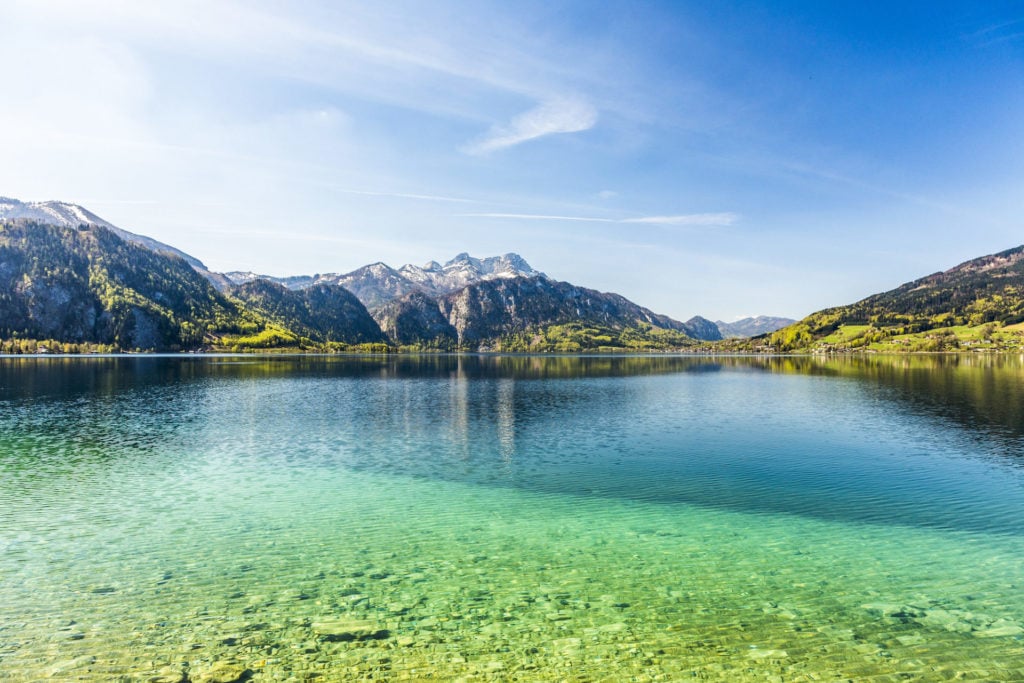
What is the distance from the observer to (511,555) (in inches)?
829

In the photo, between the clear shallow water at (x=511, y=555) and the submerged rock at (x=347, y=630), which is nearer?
the clear shallow water at (x=511, y=555)

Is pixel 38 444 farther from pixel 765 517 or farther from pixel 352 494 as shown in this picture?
pixel 765 517

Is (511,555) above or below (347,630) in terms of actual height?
below

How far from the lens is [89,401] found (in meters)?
71.4

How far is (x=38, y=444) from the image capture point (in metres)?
42.2

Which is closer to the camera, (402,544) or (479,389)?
(402,544)

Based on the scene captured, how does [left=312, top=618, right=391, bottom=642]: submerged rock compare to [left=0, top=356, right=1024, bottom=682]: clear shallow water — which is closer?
[left=0, top=356, right=1024, bottom=682]: clear shallow water

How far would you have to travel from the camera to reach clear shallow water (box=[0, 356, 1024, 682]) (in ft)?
45.2

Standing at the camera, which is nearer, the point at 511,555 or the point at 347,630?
the point at 347,630

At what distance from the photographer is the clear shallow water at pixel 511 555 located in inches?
542

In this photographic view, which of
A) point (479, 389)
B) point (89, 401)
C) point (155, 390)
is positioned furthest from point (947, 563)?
point (155, 390)

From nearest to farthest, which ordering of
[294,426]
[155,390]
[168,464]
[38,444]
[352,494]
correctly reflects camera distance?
[352,494], [168,464], [38,444], [294,426], [155,390]

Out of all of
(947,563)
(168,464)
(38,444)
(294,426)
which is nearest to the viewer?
(947,563)

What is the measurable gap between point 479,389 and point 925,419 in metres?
66.0
